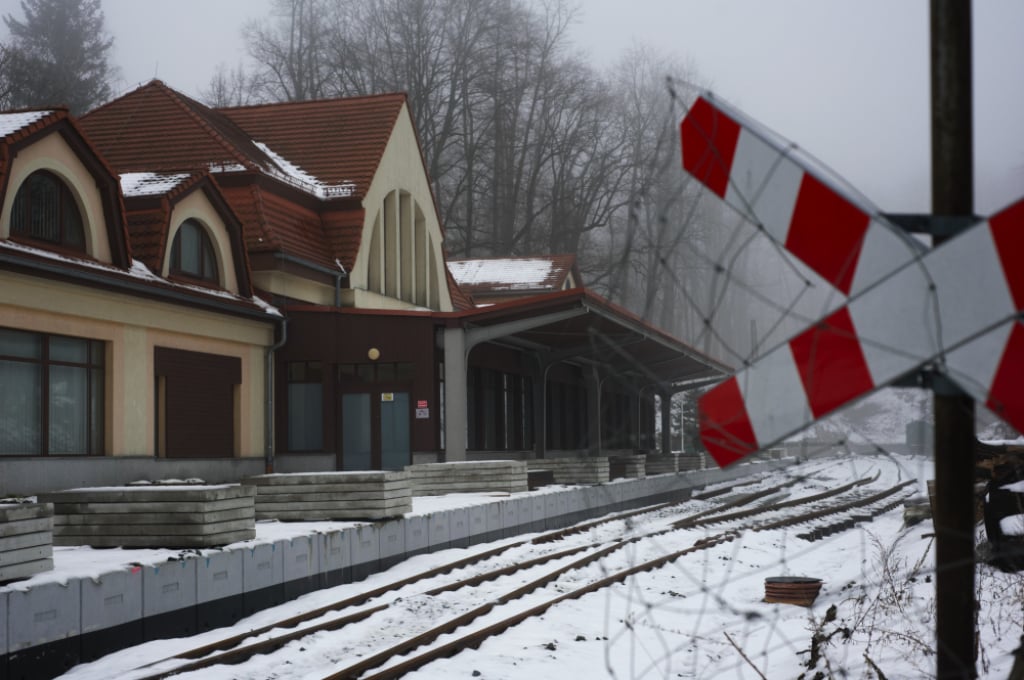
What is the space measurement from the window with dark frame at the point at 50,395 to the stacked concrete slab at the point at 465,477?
685 cm

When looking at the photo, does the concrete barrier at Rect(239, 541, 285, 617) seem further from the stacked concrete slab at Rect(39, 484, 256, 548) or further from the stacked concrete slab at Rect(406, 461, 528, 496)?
the stacked concrete slab at Rect(406, 461, 528, 496)

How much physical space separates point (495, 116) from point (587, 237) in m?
9.35

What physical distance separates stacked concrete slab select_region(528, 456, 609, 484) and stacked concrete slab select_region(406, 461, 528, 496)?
6.26m

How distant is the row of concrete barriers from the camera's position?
32.3ft

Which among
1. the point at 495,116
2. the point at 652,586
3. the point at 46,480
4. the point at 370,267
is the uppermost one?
the point at 495,116

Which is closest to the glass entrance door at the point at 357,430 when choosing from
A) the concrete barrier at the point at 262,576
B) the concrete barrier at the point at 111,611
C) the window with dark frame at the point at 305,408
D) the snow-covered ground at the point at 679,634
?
the window with dark frame at the point at 305,408

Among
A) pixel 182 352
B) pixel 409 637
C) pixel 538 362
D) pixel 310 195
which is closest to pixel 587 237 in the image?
pixel 538 362

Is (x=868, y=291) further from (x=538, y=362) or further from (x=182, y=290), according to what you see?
(x=538, y=362)

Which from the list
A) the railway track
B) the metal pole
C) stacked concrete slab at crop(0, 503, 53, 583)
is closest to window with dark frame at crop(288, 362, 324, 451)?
the railway track

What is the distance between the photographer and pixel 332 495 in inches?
689

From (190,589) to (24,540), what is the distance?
6.43 feet

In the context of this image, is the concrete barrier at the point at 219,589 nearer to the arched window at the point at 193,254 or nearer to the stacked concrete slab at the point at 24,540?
the stacked concrete slab at the point at 24,540

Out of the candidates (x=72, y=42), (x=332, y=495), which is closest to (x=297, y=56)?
(x=72, y=42)

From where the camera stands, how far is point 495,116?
189 feet
